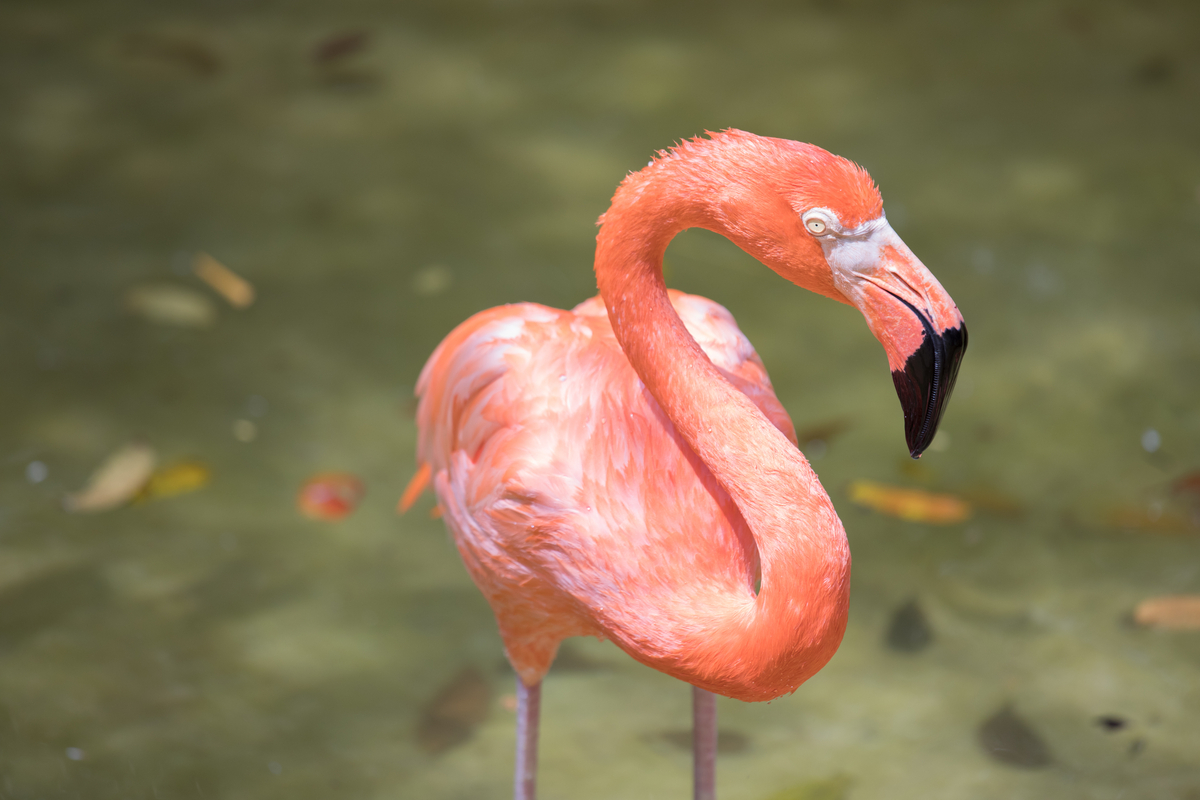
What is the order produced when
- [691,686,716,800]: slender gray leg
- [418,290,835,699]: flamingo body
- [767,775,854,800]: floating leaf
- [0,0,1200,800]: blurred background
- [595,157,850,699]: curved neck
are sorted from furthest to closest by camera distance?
[0,0,1200,800]: blurred background < [767,775,854,800]: floating leaf < [691,686,716,800]: slender gray leg < [418,290,835,699]: flamingo body < [595,157,850,699]: curved neck

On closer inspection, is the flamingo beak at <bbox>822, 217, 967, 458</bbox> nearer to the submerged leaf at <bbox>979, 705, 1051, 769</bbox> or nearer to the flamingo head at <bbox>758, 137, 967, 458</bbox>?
the flamingo head at <bbox>758, 137, 967, 458</bbox>

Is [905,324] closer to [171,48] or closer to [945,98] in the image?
[945,98]

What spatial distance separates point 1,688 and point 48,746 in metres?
0.21

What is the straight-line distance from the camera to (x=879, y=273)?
1.46m

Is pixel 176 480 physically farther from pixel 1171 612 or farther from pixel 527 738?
pixel 1171 612

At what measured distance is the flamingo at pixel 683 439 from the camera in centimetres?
147

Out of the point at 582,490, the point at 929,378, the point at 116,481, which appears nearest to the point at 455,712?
the point at 582,490

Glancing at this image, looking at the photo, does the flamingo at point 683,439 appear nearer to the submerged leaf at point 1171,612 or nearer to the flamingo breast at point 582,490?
the flamingo breast at point 582,490

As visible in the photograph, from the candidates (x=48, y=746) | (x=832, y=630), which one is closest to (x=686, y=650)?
(x=832, y=630)

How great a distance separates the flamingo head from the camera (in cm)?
143

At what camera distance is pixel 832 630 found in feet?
5.13

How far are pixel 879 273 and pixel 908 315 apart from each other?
0.07 m

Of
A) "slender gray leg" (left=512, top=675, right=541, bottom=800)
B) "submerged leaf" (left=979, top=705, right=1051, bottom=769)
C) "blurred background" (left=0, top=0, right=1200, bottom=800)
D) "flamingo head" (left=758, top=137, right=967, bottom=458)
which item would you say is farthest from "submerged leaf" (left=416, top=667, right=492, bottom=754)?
"flamingo head" (left=758, top=137, right=967, bottom=458)

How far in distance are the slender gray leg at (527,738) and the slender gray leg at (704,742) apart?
0.28m
